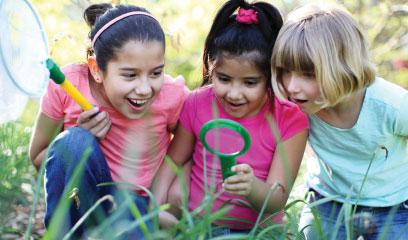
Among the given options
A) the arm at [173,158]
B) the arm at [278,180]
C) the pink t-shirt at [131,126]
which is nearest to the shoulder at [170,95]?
the pink t-shirt at [131,126]

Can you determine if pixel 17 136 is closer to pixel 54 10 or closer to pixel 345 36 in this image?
pixel 54 10

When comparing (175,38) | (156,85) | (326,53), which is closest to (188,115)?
(156,85)

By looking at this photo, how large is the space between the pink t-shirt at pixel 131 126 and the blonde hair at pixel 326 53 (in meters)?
0.46

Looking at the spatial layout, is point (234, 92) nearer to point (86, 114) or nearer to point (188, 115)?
point (188, 115)

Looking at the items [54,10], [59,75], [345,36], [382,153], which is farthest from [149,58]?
[54,10]

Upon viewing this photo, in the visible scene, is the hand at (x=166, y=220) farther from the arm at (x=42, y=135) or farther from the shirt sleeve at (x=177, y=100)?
the arm at (x=42, y=135)

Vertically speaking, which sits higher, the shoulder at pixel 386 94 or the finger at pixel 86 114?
the finger at pixel 86 114

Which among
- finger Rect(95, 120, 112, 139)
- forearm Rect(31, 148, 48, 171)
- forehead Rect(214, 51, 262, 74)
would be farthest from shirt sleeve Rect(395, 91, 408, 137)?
forearm Rect(31, 148, 48, 171)

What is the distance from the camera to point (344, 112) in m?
2.50

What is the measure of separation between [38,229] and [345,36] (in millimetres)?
1527

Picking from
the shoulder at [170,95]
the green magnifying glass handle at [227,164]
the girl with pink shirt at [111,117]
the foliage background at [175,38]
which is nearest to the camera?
the green magnifying glass handle at [227,164]

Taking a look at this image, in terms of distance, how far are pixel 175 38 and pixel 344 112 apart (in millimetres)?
1520

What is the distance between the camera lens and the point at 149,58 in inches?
93.6

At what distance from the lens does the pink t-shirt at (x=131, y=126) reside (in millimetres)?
2506
